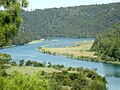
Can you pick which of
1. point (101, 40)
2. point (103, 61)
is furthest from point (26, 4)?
point (101, 40)

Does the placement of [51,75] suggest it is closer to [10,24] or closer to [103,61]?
[103,61]

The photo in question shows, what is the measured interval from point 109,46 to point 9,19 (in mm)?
104358

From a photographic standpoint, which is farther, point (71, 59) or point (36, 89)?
point (71, 59)

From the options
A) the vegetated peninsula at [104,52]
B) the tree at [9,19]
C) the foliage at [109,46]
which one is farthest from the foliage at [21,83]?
the foliage at [109,46]

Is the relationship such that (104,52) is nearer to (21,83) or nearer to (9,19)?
(21,83)

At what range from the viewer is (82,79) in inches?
2343

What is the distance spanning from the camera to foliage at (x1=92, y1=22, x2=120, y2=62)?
104m

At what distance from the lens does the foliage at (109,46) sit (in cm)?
10356

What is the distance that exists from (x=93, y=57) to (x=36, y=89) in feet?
308

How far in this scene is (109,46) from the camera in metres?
112

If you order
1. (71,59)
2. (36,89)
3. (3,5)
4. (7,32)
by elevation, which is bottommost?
(71,59)

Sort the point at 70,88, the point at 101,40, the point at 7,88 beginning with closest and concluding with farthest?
1. the point at 7,88
2. the point at 70,88
3. the point at 101,40

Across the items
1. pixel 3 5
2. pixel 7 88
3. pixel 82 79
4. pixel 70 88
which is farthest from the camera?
pixel 82 79

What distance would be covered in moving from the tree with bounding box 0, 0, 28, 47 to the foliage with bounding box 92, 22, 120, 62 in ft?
301
